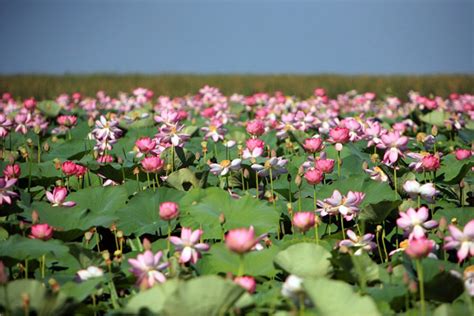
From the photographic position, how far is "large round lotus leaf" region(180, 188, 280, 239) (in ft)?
7.27

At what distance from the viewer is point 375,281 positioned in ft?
6.07

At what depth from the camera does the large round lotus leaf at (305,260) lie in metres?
1.79

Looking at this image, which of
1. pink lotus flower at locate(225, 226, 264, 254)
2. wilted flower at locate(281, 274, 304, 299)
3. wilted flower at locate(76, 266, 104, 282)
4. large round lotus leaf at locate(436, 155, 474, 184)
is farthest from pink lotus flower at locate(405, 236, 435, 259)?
large round lotus leaf at locate(436, 155, 474, 184)

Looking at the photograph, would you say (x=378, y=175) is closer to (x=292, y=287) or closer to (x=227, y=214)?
(x=227, y=214)

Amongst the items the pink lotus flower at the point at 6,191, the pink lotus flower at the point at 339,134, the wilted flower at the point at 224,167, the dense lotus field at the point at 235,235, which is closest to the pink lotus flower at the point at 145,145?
the dense lotus field at the point at 235,235

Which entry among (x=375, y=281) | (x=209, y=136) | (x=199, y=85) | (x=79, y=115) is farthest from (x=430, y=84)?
(x=375, y=281)

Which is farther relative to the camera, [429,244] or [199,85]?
[199,85]

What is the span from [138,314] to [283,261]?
493 mm

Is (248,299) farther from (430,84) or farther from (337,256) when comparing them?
(430,84)

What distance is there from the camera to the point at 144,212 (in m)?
2.38

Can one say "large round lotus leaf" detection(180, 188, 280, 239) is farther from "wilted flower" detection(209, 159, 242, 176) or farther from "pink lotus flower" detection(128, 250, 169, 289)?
"pink lotus flower" detection(128, 250, 169, 289)

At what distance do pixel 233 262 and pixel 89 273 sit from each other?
0.44 m

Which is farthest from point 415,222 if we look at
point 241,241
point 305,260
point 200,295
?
point 200,295

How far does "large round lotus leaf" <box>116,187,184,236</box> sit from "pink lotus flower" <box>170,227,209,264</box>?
1.57 ft
